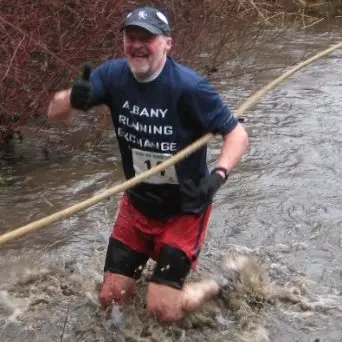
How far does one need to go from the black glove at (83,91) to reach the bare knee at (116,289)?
1058 mm

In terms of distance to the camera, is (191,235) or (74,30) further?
(74,30)

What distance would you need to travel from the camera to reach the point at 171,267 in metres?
3.83

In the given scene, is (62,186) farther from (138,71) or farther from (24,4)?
(138,71)

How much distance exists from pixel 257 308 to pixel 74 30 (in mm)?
3474

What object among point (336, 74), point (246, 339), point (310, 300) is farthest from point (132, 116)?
point (336, 74)

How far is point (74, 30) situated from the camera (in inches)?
260

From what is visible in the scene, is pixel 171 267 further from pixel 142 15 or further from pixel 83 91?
pixel 142 15

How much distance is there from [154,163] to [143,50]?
626 mm

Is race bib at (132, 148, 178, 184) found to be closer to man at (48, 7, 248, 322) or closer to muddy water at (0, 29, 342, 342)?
man at (48, 7, 248, 322)

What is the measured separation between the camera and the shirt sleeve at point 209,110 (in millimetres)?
3582

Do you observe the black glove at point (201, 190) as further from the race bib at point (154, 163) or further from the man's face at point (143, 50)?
the man's face at point (143, 50)

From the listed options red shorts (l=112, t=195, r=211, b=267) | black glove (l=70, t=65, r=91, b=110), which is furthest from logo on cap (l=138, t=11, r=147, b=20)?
red shorts (l=112, t=195, r=211, b=267)

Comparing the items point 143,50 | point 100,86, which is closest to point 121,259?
point 100,86

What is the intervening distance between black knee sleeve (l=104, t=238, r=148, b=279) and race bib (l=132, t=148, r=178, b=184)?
0.49 m
